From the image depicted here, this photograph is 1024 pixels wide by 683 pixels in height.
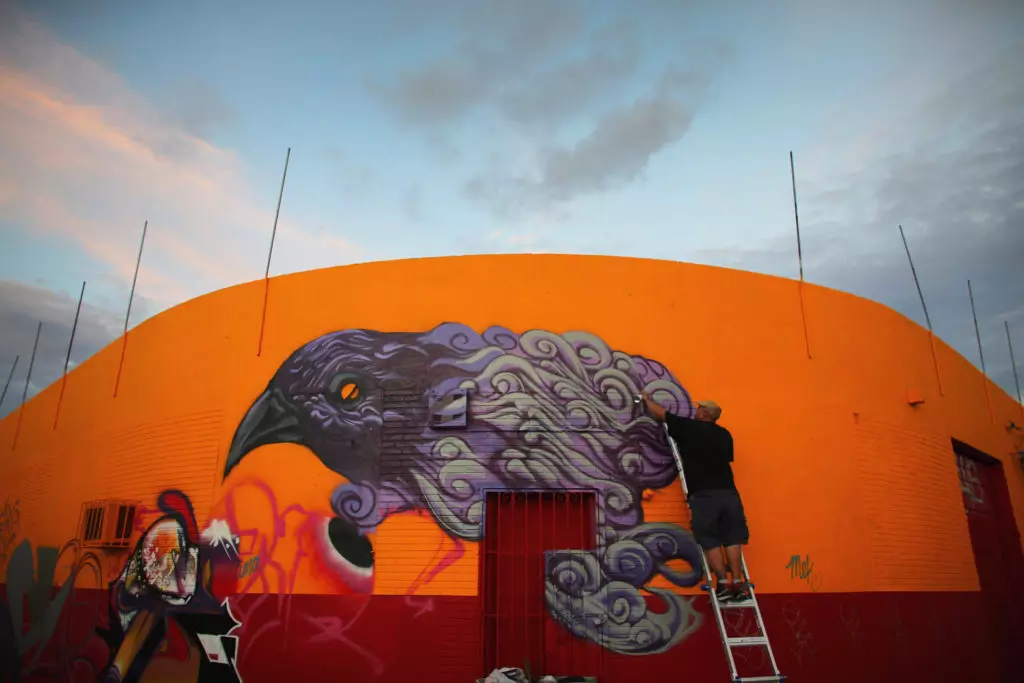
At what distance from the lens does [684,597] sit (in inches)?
239

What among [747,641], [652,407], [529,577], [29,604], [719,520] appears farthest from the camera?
[29,604]

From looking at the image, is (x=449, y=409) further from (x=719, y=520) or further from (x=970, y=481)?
(x=970, y=481)

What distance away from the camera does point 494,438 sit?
6469 millimetres

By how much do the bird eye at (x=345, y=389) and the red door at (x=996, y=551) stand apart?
7.13 metres

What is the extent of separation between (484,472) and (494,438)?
1.08ft

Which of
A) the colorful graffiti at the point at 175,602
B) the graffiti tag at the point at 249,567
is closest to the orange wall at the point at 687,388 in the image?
the graffiti tag at the point at 249,567

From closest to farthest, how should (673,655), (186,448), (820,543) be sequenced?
(673,655) < (820,543) < (186,448)

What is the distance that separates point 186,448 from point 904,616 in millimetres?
7425

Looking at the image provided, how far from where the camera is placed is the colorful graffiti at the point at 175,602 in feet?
21.2

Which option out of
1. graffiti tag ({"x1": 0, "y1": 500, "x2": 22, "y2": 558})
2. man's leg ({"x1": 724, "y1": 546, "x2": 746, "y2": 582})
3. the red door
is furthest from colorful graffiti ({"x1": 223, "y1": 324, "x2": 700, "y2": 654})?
graffiti tag ({"x1": 0, "y1": 500, "x2": 22, "y2": 558})

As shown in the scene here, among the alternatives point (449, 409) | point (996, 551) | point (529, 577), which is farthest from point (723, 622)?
point (996, 551)

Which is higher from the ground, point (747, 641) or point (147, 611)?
point (147, 611)

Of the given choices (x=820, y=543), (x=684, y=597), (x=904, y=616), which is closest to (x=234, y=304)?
(x=684, y=597)

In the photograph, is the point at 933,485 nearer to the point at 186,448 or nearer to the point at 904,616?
the point at 904,616
